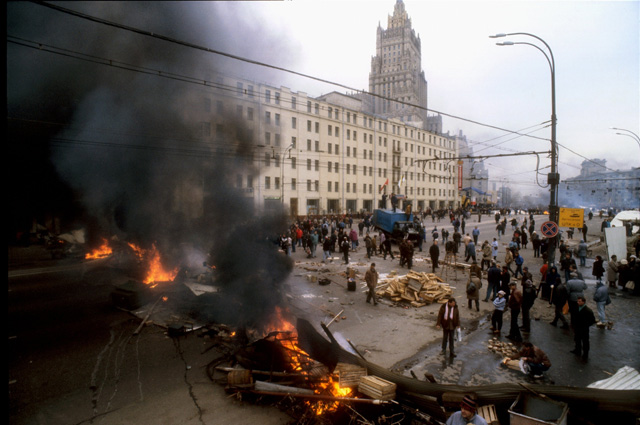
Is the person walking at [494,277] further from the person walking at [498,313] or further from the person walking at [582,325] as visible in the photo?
the person walking at [582,325]

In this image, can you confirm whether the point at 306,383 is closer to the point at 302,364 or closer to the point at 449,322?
the point at 302,364

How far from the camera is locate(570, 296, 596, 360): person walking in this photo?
6.66 metres

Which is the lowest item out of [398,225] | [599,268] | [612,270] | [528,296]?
[612,270]

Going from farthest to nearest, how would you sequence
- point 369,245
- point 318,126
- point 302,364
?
point 318,126 → point 369,245 → point 302,364

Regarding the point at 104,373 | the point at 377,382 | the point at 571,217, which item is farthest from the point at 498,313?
the point at 104,373

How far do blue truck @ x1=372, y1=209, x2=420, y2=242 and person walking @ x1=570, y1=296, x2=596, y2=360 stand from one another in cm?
1366

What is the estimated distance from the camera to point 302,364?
5.91m

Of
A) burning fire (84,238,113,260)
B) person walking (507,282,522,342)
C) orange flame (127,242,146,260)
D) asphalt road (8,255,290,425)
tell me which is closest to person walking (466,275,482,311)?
person walking (507,282,522,342)

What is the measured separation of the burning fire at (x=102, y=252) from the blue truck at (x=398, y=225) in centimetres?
1790

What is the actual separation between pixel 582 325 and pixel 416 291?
185 inches

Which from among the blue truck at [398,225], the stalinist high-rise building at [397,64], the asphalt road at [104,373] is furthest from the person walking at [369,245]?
the stalinist high-rise building at [397,64]

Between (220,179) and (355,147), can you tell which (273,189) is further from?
(220,179)

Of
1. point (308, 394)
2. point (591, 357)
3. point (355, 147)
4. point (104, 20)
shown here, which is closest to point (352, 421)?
point (308, 394)

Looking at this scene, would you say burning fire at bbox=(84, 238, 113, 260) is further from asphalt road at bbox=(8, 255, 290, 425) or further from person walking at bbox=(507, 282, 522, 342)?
person walking at bbox=(507, 282, 522, 342)
